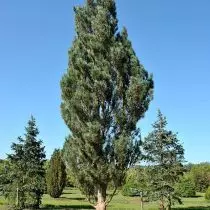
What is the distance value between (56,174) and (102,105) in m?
34.0

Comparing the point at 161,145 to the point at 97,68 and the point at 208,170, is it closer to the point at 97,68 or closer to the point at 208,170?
the point at 97,68

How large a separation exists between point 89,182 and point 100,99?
14.0 ft

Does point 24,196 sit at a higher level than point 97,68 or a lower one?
lower

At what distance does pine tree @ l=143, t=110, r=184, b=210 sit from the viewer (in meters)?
36.0

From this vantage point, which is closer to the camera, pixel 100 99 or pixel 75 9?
pixel 100 99

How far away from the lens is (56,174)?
5388cm

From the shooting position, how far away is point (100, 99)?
2166cm

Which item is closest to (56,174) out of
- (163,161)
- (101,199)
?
(163,161)

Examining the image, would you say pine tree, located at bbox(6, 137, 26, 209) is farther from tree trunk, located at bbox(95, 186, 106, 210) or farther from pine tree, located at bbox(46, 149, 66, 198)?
tree trunk, located at bbox(95, 186, 106, 210)

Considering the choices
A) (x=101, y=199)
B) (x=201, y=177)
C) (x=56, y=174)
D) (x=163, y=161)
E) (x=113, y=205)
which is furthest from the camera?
(x=201, y=177)

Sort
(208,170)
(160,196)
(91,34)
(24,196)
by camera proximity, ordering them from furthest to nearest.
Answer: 1. (208,170)
2. (24,196)
3. (160,196)
4. (91,34)

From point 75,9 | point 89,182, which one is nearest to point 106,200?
point 89,182

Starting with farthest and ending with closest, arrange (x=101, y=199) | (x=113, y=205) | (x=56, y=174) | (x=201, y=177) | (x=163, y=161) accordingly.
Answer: (x=201, y=177) < (x=56, y=174) < (x=113, y=205) < (x=163, y=161) < (x=101, y=199)

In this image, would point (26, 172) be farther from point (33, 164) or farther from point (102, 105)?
point (102, 105)
